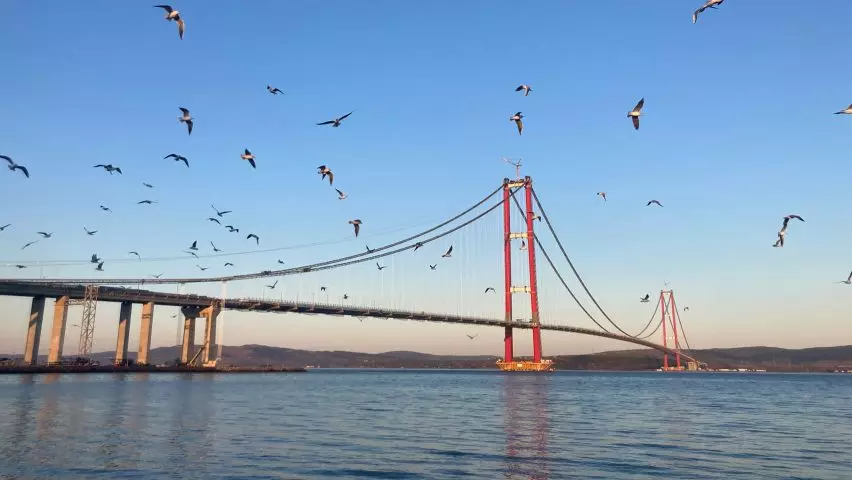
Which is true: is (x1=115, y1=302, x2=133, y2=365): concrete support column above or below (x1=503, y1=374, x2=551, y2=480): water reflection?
above

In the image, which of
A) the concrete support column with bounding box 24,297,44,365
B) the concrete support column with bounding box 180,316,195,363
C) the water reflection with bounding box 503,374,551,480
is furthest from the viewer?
the concrete support column with bounding box 180,316,195,363

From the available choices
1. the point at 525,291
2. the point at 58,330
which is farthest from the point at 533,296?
the point at 58,330

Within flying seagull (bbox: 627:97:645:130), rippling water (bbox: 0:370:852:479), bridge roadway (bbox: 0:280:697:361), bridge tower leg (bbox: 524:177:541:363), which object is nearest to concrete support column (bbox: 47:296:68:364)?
bridge roadway (bbox: 0:280:697:361)

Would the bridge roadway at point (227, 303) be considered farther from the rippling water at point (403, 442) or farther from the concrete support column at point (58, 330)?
the rippling water at point (403, 442)

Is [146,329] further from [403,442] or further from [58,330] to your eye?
[403,442]

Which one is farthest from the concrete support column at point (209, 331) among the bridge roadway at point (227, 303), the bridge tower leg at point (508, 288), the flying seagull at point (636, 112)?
the flying seagull at point (636, 112)

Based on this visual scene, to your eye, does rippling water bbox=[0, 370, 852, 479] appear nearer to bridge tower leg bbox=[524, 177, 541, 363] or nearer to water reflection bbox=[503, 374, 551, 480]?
water reflection bbox=[503, 374, 551, 480]

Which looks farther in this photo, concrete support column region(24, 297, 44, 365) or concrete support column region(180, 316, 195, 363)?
concrete support column region(180, 316, 195, 363)

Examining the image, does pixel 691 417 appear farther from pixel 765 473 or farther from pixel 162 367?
pixel 162 367
